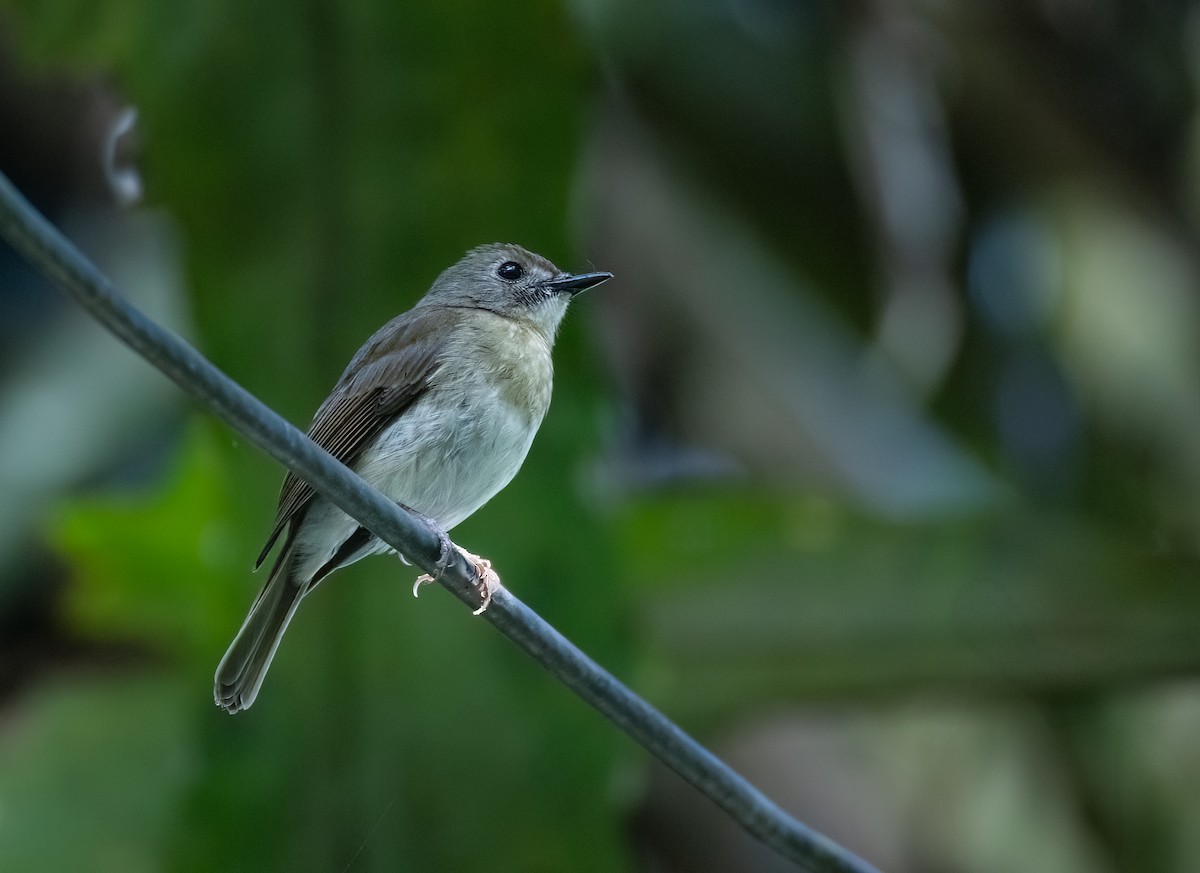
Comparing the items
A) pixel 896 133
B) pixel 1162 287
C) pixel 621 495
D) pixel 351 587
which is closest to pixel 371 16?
pixel 351 587

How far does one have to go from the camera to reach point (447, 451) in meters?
2.09

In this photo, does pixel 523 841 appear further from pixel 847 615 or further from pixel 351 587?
pixel 847 615

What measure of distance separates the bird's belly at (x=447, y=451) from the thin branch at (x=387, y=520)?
0.22m

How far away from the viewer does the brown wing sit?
1967mm

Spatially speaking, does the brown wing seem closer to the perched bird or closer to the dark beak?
the perched bird

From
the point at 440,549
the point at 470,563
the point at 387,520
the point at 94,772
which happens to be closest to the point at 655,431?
the point at 94,772

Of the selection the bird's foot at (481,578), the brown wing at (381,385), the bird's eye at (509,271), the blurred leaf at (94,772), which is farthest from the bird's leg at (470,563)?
the blurred leaf at (94,772)

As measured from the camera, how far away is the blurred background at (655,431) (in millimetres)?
2359

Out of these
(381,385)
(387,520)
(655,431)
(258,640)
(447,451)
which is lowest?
(655,431)

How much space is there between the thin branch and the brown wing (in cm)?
31

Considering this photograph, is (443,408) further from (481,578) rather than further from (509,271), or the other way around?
(481,578)

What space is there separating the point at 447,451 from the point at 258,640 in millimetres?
354

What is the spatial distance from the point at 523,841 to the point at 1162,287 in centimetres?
318

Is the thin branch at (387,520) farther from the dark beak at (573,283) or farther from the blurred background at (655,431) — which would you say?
the blurred background at (655,431)
